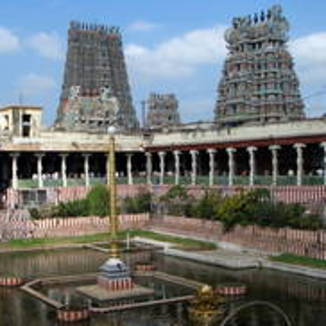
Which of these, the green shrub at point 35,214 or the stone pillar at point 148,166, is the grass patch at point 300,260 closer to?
the green shrub at point 35,214

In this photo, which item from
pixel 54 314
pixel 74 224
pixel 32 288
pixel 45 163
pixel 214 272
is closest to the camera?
pixel 54 314

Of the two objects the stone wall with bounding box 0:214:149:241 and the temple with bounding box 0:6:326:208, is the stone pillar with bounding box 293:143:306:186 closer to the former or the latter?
the temple with bounding box 0:6:326:208

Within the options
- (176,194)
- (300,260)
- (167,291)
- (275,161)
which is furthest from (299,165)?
(167,291)

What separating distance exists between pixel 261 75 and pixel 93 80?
25.4 metres

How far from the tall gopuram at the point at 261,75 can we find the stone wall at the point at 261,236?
75.0ft

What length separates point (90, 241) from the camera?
42125 mm

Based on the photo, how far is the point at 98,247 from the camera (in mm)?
40000

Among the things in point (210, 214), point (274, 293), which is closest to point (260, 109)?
point (210, 214)

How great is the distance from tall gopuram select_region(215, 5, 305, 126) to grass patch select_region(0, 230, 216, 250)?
22987 millimetres

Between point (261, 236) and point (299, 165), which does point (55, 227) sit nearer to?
point (261, 236)

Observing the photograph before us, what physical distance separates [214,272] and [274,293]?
5.18 meters

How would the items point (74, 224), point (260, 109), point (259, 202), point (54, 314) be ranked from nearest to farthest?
point (54, 314) < point (259, 202) < point (74, 224) < point (260, 109)

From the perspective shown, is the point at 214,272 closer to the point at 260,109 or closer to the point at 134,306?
the point at 134,306

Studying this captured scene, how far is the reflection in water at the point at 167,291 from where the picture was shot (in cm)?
2316
